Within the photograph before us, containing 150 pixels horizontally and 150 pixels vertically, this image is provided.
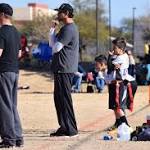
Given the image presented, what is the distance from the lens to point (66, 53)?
1038 cm

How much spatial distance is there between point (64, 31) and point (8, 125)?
6.65 ft

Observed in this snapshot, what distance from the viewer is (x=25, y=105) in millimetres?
17578

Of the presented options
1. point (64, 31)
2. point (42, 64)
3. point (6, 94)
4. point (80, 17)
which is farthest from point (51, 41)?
point (80, 17)

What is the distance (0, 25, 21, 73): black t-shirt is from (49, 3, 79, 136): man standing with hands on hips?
1226 mm

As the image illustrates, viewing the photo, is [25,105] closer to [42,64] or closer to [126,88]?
[126,88]

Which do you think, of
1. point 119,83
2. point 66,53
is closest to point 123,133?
point 119,83

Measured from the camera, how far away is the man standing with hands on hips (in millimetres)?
10352

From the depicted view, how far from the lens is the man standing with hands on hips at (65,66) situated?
10.4 metres

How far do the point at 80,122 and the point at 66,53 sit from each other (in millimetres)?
3162

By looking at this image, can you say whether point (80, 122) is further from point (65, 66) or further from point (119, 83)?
point (65, 66)

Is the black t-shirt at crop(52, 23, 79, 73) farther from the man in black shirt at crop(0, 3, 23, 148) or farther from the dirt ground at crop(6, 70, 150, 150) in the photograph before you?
the man in black shirt at crop(0, 3, 23, 148)

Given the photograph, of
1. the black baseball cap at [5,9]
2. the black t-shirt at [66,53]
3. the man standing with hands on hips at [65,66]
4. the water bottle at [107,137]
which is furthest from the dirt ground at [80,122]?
the black baseball cap at [5,9]

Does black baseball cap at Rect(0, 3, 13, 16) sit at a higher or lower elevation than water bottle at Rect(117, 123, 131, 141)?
higher

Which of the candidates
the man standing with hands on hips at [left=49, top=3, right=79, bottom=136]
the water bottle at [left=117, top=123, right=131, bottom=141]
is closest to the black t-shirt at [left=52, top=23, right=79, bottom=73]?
the man standing with hands on hips at [left=49, top=3, right=79, bottom=136]
